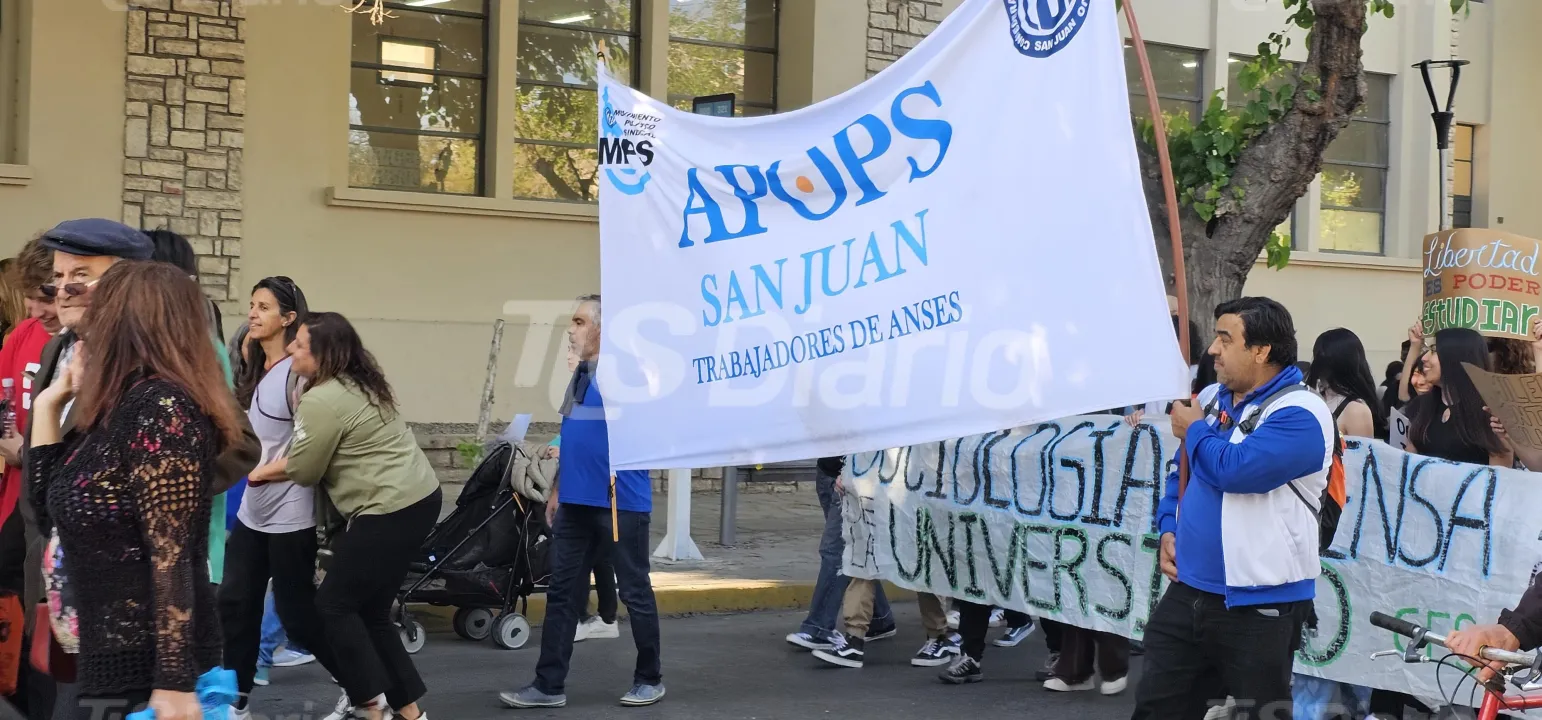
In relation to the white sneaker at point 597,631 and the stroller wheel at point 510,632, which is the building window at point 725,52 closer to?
the white sneaker at point 597,631

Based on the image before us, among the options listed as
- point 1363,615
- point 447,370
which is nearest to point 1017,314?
point 1363,615

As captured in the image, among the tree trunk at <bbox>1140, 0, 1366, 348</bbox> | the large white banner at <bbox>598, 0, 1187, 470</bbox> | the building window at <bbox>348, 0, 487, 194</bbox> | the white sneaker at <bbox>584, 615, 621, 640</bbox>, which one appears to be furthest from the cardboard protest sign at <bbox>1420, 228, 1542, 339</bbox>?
the building window at <bbox>348, 0, 487, 194</bbox>

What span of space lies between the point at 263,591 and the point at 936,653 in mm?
3368

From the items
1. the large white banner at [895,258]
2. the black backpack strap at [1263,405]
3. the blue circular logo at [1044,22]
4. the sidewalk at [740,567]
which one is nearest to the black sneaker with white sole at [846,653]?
the sidewalk at [740,567]

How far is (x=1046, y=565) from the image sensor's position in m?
7.60

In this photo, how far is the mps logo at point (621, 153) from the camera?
243 inches

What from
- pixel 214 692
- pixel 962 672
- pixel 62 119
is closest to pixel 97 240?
pixel 214 692

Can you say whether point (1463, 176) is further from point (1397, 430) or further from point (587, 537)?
point (587, 537)

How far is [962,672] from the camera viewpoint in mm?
7812

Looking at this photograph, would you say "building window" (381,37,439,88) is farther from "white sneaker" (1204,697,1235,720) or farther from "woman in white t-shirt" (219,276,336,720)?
"white sneaker" (1204,697,1235,720)

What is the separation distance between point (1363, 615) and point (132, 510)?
4769 millimetres

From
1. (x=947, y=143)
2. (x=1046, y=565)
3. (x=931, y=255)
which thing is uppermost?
(x=947, y=143)

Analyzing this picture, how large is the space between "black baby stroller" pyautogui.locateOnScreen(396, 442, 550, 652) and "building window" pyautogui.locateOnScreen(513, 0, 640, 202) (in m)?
6.73

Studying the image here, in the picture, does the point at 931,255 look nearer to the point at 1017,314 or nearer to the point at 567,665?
the point at 1017,314
